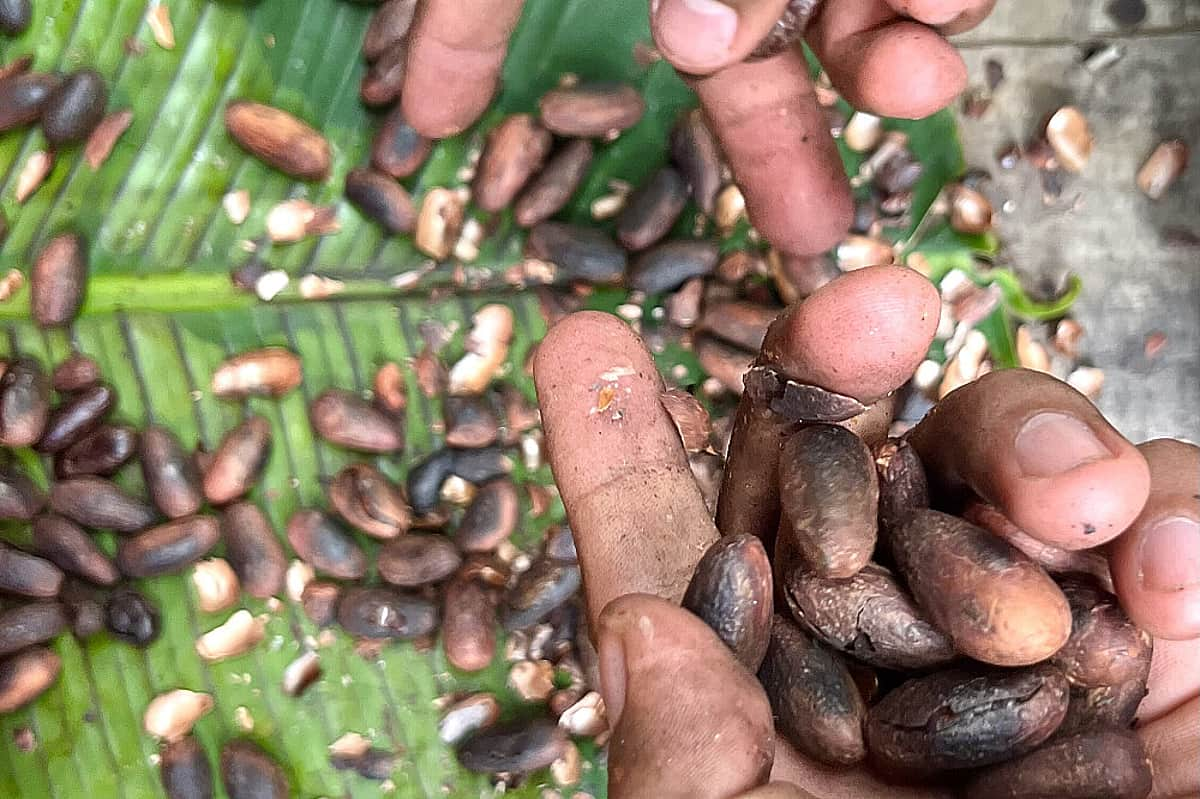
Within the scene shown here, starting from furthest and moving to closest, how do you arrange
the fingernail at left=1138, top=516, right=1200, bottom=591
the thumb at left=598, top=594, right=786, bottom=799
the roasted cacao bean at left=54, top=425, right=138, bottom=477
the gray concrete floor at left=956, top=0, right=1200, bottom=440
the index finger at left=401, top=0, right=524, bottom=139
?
the gray concrete floor at left=956, top=0, right=1200, bottom=440
the roasted cacao bean at left=54, top=425, right=138, bottom=477
the index finger at left=401, top=0, right=524, bottom=139
the fingernail at left=1138, top=516, right=1200, bottom=591
the thumb at left=598, top=594, right=786, bottom=799

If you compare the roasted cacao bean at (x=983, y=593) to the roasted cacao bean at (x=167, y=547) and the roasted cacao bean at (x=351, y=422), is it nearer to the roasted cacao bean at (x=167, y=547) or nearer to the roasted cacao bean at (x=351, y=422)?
the roasted cacao bean at (x=351, y=422)

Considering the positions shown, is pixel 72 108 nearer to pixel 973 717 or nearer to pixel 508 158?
pixel 508 158

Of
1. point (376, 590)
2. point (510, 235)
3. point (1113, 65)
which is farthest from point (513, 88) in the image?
point (1113, 65)

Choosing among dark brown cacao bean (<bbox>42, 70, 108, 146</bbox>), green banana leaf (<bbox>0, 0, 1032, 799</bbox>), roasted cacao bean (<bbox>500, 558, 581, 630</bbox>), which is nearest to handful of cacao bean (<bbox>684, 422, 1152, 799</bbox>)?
roasted cacao bean (<bbox>500, 558, 581, 630</bbox>)

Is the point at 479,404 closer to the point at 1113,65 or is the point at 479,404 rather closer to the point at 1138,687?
the point at 1138,687

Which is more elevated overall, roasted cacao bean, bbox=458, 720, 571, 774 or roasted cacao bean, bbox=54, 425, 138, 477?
roasted cacao bean, bbox=54, 425, 138, 477

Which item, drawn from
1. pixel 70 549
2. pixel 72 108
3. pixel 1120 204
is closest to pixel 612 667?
pixel 70 549

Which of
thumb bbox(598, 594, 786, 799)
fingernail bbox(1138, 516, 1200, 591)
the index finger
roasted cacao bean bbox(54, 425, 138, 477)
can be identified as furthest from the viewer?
roasted cacao bean bbox(54, 425, 138, 477)

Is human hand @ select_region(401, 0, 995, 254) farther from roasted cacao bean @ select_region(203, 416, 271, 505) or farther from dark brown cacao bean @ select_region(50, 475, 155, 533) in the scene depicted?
dark brown cacao bean @ select_region(50, 475, 155, 533)
